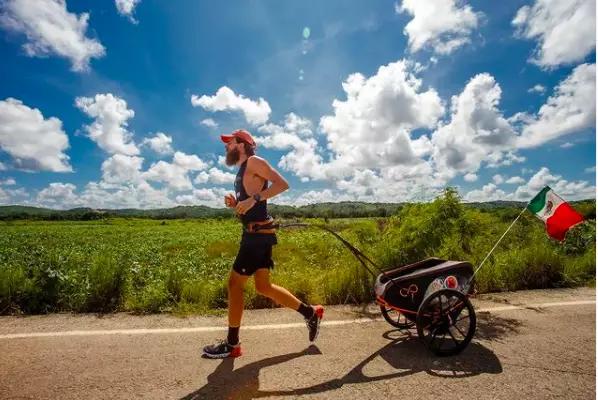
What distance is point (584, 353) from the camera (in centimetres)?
370

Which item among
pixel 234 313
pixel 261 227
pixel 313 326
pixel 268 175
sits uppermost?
pixel 268 175

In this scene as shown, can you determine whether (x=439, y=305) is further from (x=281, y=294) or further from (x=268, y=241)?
(x=268, y=241)

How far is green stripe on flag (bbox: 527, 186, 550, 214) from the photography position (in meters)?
4.72

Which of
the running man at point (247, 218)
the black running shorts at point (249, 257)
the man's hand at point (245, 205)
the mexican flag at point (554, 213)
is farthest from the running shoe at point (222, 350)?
the mexican flag at point (554, 213)

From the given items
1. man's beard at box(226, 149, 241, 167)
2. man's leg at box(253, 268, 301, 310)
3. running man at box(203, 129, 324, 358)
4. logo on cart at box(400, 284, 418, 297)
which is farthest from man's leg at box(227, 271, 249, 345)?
Result: logo on cart at box(400, 284, 418, 297)

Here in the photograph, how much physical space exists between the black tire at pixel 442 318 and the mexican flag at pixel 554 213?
184cm

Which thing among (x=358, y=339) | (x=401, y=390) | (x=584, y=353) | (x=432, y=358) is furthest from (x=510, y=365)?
(x=358, y=339)

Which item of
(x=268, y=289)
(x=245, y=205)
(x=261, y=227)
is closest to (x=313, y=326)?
(x=268, y=289)

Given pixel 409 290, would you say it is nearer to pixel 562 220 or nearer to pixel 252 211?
pixel 252 211

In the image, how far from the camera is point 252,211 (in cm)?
367

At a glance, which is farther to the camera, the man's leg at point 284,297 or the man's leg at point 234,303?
the man's leg at point 284,297

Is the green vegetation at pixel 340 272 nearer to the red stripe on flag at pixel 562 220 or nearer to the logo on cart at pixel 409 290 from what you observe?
the logo on cart at pixel 409 290

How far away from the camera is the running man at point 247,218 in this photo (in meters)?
3.62

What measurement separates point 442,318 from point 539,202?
2385mm
